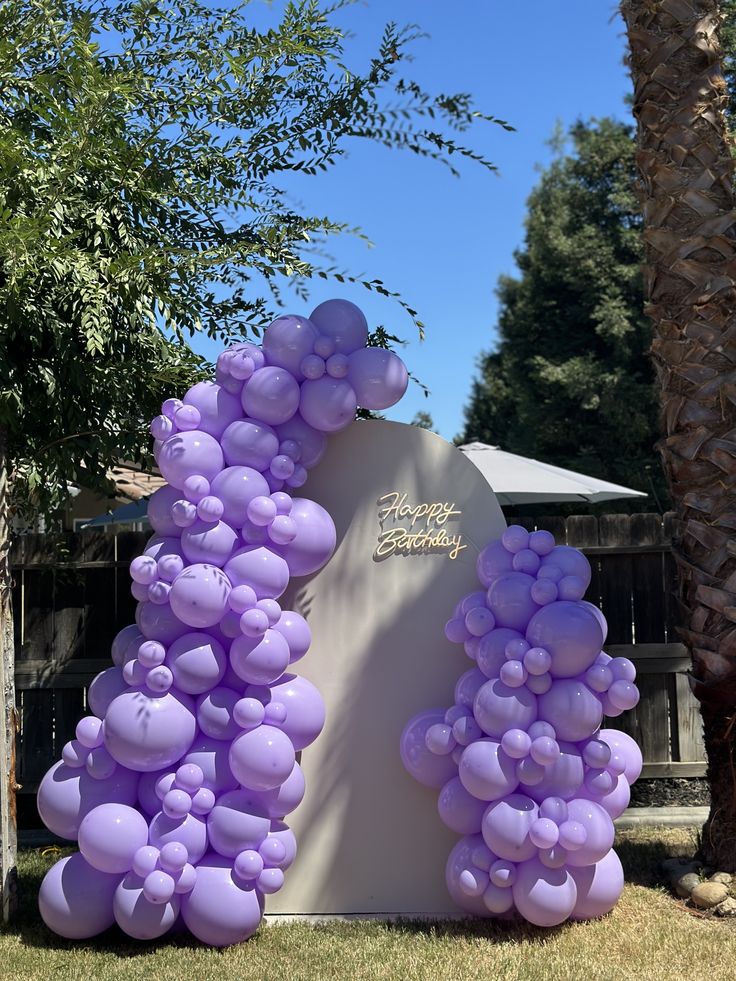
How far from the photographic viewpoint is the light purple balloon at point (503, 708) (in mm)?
3932

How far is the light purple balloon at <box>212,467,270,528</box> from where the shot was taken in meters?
4.02

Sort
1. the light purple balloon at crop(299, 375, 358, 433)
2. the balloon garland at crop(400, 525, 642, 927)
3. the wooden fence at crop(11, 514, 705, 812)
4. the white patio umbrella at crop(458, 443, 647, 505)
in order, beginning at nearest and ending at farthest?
1. the balloon garland at crop(400, 525, 642, 927)
2. the light purple balloon at crop(299, 375, 358, 433)
3. the wooden fence at crop(11, 514, 705, 812)
4. the white patio umbrella at crop(458, 443, 647, 505)

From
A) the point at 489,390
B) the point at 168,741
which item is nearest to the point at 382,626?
the point at 168,741

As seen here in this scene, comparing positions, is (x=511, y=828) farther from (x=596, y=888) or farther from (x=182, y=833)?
(x=182, y=833)

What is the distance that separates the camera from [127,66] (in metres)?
4.78

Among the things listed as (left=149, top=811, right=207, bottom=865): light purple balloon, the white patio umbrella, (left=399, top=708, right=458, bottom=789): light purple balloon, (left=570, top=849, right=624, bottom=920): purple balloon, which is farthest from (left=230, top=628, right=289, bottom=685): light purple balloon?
the white patio umbrella

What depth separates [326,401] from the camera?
13.8ft

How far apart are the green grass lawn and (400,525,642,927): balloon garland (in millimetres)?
134

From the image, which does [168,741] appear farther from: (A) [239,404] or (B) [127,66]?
(B) [127,66]

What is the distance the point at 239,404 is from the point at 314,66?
76.0 inches

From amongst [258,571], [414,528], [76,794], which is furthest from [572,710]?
[76,794]

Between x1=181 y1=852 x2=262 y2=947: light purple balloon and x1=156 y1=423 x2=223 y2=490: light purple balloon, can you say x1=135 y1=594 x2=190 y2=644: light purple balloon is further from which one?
x1=181 y1=852 x2=262 y2=947: light purple balloon

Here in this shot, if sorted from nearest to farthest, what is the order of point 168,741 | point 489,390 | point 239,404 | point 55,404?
point 168,741 < point 239,404 < point 55,404 < point 489,390

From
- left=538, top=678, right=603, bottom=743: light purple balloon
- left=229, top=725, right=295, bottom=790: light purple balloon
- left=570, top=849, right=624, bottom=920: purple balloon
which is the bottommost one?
left=570, top=849, right=624, bottom=920: purple balloon
